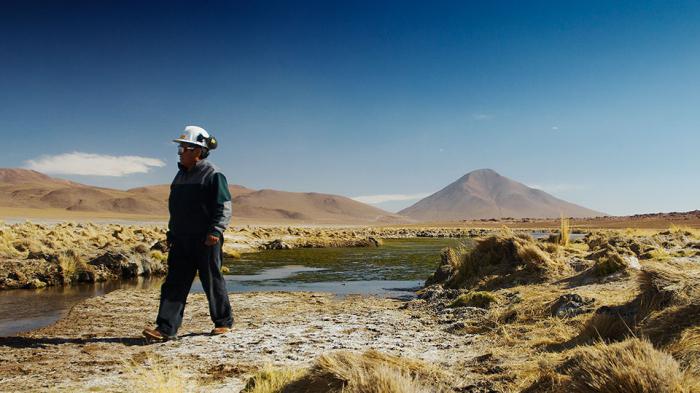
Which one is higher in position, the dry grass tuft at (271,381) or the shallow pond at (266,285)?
the dry grass tuft at (271,381)

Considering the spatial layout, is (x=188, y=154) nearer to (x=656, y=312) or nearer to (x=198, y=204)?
(x=198, y=204)

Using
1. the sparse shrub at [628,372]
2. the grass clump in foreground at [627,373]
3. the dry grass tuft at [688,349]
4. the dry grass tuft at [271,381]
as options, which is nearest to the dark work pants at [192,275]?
the dry grass tuft at [271,381]

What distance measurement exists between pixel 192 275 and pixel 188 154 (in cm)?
155

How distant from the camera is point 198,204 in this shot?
248 inches

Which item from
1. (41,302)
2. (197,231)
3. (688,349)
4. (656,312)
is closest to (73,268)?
(41,302)

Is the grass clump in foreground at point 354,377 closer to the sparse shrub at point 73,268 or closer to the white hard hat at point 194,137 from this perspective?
the white hard hat at point 194,137

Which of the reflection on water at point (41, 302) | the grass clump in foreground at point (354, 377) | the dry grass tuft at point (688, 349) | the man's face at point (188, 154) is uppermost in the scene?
the man's face at point (188, 154)

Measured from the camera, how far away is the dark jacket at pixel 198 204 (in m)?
6.29

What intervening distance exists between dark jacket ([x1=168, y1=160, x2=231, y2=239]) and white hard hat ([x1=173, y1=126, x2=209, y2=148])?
30 cm

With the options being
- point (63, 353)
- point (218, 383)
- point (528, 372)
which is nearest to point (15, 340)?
point (63, 353)

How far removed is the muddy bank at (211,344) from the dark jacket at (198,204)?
1.32m

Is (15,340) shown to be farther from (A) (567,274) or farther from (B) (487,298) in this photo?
(A) (567,274)

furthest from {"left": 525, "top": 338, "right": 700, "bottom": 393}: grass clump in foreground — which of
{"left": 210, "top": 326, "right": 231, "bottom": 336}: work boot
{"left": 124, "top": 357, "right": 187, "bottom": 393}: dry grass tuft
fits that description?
{"left": 210, "top": 326, "right": 231, "bottom": 336}: work boot

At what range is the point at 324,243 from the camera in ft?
118
